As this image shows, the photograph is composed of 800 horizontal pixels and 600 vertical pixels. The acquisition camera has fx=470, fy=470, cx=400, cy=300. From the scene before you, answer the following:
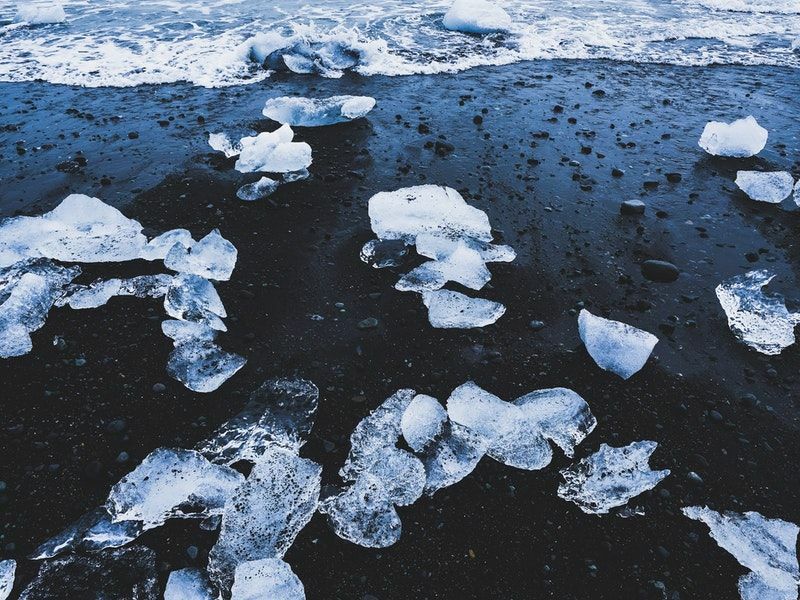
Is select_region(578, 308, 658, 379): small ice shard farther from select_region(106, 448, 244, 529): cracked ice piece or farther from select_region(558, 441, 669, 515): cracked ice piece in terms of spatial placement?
select_region(106, 448, 244, 529): cracked ice piece

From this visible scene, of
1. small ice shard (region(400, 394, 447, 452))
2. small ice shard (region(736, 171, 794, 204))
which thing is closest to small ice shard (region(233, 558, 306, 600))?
small ice shard (region(400, 394, 447, 452))

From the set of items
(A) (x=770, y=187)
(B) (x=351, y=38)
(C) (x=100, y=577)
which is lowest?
(C) (x=100, y=577)

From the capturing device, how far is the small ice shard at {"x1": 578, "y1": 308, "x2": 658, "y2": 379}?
9.58 ft

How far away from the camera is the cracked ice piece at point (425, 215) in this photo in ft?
13.1

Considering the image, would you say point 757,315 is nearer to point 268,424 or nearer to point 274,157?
point 268,424

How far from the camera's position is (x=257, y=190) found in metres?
4.54

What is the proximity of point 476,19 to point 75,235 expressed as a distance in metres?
9.10

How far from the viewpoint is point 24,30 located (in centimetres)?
1002

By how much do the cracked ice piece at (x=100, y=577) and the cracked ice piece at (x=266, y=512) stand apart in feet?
0.93

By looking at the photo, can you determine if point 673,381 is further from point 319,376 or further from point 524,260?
point 319,376

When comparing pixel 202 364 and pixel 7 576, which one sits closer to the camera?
pixel 7 576

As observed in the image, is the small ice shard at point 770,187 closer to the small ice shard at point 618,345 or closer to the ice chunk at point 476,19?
the small ice shard at point 618,345

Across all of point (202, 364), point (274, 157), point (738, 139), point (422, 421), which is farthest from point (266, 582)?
point (738, 139)

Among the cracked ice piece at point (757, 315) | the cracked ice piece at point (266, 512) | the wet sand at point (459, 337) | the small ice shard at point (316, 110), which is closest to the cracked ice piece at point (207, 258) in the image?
the wet sand at point (459, 337)
